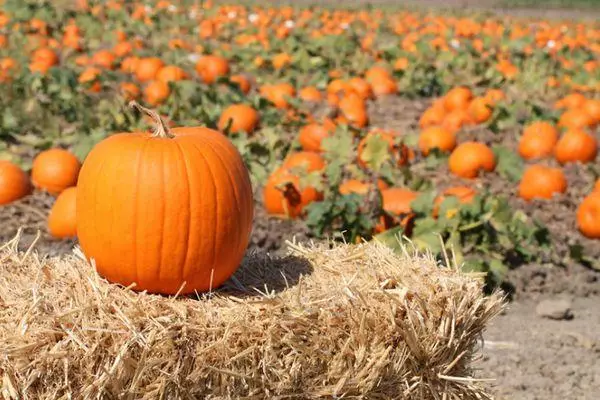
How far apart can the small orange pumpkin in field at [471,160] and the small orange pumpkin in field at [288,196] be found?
5.80ft

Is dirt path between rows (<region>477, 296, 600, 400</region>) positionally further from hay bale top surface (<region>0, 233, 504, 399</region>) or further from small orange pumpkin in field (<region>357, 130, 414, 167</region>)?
small orange pumpkin in field (<region>357, 130, 414, 167</region>)

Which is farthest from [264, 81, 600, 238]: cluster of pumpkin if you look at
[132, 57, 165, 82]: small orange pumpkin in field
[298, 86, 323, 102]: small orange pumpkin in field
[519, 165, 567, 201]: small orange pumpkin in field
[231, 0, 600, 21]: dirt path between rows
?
[231, 0, 600, 21]: dirt path between rows

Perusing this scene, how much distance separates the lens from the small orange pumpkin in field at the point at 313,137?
27.0ft

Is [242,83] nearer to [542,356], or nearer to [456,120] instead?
[456,120]

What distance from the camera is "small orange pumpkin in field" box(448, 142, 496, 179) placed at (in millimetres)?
7902

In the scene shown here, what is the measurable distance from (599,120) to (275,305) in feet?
25.8

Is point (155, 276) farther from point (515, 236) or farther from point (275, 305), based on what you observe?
point (515, 236)

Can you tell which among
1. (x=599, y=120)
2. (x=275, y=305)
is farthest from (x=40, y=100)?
(x=275, y=305)

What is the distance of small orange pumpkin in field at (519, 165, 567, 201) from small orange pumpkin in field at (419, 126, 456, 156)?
3.60 ft

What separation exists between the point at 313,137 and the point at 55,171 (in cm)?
246

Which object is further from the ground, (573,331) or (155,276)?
(155,276)

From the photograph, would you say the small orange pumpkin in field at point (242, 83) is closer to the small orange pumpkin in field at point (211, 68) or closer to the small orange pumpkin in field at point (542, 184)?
the small orange pumpkin in field at point (211, 68)

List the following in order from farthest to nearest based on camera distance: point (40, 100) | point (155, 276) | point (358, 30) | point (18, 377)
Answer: point (358, 30) → point (40, 100) → point (155, 276) → point (18, 377)

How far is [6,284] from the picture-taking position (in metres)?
3.28
